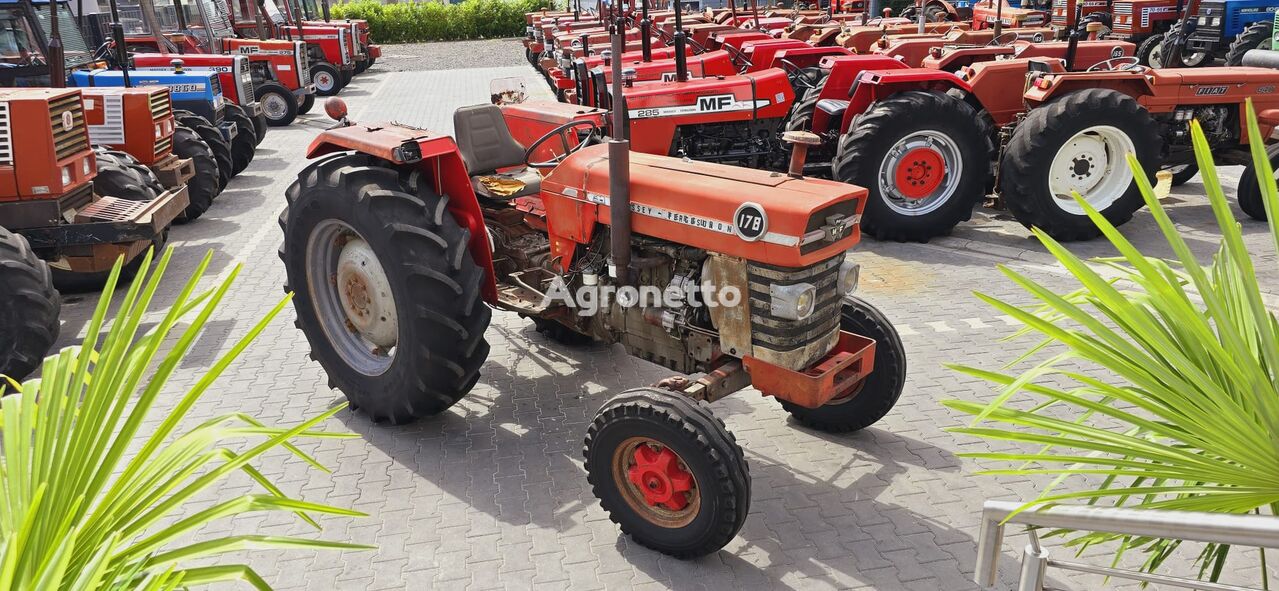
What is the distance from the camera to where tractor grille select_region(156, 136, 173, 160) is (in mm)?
7676

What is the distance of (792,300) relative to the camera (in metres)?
3.27

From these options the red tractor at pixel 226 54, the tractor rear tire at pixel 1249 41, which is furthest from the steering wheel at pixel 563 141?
the tractor rear tire at pixel 1249 41

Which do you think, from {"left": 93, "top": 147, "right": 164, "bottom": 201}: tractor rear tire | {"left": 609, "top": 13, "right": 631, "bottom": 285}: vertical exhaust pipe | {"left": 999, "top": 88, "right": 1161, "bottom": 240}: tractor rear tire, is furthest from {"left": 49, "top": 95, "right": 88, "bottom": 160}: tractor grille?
{"left": 999, "top": 88, "right": 1161, "bottom": 240}: tractor rear tire

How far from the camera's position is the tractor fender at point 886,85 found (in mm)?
7129

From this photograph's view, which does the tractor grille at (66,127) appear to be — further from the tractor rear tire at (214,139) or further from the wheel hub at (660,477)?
the wheel hub at (660,477)

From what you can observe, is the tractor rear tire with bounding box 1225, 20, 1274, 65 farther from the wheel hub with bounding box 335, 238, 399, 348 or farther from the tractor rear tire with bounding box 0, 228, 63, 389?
the tractor rear tire with bounding box 0, 228, 63, 389

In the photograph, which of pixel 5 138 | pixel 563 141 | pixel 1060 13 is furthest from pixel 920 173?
pixel 1060 13

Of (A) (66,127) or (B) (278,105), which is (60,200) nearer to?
(A) (66,127)

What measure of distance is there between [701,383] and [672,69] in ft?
21.9

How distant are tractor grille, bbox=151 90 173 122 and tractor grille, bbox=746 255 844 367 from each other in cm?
620

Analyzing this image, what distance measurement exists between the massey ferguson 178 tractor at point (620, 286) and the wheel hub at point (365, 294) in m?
0.01

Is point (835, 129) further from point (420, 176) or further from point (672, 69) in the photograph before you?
point (420, 176)

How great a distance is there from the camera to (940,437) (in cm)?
408

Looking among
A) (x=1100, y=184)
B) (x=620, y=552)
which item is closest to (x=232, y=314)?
(x=620, y=552)
